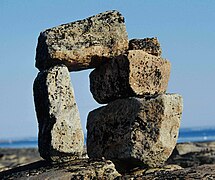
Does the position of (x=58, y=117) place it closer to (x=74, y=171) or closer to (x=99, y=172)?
(x=74, y=171)

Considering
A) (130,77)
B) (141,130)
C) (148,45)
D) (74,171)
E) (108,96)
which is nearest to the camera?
(74,171)

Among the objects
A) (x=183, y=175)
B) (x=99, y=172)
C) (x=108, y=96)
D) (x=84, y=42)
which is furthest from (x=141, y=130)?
(x=84, y=42)

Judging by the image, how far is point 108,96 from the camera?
45.1 feet

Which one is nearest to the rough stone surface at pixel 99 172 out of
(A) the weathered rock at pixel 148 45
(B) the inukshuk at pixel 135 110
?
(B) the inukshuk at pixel 135 110

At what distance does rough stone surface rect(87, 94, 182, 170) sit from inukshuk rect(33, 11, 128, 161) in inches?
26.2

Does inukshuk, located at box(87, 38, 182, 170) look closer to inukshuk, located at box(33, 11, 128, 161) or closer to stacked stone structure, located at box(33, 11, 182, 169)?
stacked stone structure, located at box(33, 11, 182, 169)

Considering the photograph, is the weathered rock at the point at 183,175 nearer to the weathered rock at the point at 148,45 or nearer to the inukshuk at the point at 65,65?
the inukshuk at the point at 65,65

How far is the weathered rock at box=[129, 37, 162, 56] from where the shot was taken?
14.0 m

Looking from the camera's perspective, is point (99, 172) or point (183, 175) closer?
point (183, 175)

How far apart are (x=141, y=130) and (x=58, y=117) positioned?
1.63 meters

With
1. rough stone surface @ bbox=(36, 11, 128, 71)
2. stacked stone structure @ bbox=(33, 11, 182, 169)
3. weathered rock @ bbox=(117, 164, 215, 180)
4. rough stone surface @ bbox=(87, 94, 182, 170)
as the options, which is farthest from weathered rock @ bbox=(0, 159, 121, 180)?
rough stone surface @ bbox=(36, 11, 128, 71)

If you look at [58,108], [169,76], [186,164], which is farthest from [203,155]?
[58,108]

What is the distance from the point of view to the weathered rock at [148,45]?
1401 cm

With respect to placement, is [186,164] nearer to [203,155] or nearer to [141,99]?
[203,155]
